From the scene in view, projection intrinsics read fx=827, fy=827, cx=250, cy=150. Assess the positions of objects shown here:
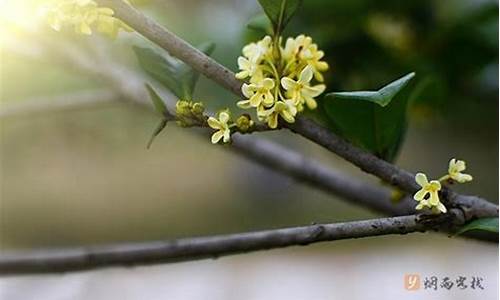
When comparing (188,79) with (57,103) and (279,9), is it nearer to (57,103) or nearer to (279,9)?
(279,9)

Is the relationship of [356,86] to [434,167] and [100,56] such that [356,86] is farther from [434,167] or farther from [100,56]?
[100,56]

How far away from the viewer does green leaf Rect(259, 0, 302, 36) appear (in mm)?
374

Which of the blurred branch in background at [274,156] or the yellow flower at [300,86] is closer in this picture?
the yellow flower at [300,86]

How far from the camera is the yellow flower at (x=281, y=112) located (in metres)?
0.34

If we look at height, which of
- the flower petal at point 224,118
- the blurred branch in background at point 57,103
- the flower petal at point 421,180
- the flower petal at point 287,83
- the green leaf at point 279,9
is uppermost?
the blurred branch in background at point 57,103

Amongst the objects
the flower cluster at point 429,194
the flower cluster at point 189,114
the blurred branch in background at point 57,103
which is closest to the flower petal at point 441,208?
the flower cluster at point 429,194

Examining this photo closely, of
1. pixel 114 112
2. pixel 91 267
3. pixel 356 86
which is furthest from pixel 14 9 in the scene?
pixel 114 112

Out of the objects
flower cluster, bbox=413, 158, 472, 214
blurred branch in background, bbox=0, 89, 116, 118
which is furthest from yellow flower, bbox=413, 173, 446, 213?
blurred branch in background, bbox=0, 89, 116, 118

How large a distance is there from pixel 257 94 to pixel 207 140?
30 cm

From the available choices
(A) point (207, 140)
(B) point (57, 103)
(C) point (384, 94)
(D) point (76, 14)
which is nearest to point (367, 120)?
(C) point (384, 94)

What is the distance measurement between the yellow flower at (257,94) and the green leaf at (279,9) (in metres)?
0.05

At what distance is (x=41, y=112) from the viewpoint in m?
0.67

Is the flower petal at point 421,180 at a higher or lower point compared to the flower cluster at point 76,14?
lower

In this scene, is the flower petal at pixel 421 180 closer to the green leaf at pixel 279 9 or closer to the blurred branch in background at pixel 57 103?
the green leaf at pixel 279 9
